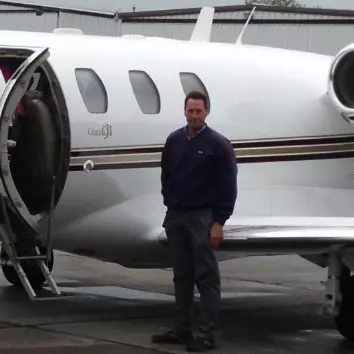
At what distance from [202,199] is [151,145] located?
5.37 ft

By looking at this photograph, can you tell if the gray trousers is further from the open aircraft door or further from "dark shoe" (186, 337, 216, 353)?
the open aircraft door

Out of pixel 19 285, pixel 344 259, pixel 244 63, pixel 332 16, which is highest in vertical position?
pixel 332 16

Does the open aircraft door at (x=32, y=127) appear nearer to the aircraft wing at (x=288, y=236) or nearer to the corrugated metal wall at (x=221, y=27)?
the aircraft wing at (x=288, y=236)

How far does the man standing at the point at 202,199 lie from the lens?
27.7 feet

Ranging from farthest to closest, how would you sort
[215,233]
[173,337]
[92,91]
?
[92,91] < [173,337] < [215,233]

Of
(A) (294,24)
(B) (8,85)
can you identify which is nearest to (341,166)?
(B) (8,85)

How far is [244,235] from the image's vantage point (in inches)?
364

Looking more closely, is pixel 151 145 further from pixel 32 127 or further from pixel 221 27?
pixel 221 27

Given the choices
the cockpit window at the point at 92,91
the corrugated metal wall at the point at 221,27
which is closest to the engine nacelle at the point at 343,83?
the cockpit window at the point at 92,91

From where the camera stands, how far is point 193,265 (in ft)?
28.2

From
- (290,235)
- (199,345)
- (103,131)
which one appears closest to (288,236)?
(290,235)

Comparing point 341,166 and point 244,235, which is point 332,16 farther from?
point 244,235

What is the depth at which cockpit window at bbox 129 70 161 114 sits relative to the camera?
1009 cm

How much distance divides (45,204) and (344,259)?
8.74 ft
